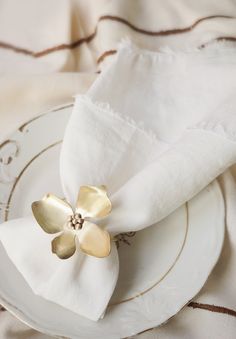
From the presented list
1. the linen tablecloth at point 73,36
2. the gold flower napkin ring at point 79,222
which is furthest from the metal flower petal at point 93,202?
the linen tablecloth at point 73,36

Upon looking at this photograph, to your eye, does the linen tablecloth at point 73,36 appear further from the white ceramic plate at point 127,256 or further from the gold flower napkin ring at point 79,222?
the gold flower napkin ring at point 79,222

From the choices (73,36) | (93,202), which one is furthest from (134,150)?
(73,36)

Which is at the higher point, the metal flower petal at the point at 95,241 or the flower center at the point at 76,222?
the flower center at the point at 76,222

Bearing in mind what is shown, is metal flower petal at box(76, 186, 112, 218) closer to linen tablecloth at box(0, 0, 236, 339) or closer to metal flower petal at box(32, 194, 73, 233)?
metal flower petal at box(32, 194, 73, 233)

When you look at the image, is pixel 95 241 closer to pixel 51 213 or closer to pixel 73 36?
pixel 51 213

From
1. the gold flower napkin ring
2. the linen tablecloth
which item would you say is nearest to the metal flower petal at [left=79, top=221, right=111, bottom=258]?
the gold flower napkin ring
